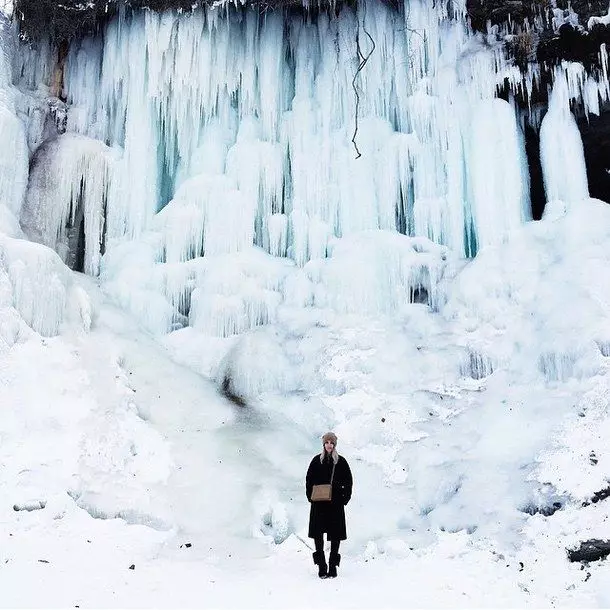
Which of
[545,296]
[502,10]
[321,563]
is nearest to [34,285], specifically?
[321,563]

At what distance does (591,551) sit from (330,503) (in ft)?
7.50

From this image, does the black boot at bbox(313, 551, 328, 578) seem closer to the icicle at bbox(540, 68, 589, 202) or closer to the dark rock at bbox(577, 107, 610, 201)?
the icicle at bbox(540, 68, 589, 202)

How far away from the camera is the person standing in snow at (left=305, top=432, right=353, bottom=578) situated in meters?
5.53

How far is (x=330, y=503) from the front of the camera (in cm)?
558

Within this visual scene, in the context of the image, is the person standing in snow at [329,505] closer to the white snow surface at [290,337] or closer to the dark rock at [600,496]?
the white snow surface at [290,337]

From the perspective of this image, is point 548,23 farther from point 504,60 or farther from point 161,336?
point 161,336

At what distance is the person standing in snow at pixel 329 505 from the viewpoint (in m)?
5.53

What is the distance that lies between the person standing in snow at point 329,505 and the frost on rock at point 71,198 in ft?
26.4

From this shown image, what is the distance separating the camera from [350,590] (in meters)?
5.18

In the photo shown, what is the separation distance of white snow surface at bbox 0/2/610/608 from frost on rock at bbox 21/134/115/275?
2.1 inches

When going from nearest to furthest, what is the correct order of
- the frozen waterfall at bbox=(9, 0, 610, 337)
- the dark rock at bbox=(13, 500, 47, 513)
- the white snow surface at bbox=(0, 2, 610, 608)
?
the white snow surface at bbox=(0, 2, 610, 608)
the dark rock at bbox=(13, 500, 47, 513)
the frozen waterfall at bbox=(9, 0, 610, 337)

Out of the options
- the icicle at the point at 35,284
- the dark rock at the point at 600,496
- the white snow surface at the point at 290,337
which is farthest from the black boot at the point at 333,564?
the icicle at the point at 35,284

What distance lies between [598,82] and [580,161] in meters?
1.43

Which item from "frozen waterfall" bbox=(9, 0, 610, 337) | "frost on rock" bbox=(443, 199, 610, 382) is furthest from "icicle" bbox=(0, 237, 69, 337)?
"frost on rock" bbox=(443, 199, 610, 382)
